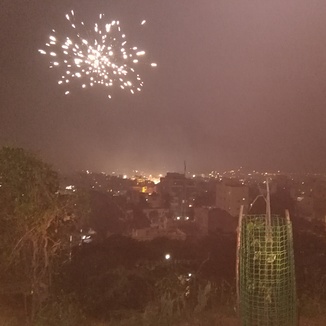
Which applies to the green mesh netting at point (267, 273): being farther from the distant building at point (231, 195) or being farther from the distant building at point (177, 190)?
the distant building at point (177, 190)

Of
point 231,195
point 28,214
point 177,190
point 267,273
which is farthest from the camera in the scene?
point 177,190

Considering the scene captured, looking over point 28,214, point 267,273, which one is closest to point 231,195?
point 28,214

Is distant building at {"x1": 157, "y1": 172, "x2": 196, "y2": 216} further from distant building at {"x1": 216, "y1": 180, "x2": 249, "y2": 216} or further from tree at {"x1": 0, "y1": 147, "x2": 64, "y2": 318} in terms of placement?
tree at {"x1": 0, "y1": 147, "x2": 64, "y2": 318}

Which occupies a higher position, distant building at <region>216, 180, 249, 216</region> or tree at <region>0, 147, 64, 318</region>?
distant building at <region>216, 180, 249, 216</region>

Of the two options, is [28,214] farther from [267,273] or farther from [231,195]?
[231,195]


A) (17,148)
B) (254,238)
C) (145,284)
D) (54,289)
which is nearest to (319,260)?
(145,284)

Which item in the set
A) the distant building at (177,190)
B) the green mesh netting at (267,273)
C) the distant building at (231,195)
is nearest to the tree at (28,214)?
the green mesh netting at (267,273)

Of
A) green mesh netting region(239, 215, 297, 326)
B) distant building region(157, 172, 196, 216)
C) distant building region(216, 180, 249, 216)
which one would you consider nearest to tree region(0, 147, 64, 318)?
green mesh netting region(239, 215, 297, 326)
